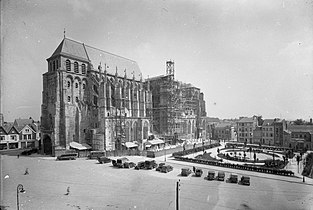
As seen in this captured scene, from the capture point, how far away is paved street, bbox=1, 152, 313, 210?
13969 millimetres

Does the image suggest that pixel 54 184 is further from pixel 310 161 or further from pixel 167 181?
pixel 310 161

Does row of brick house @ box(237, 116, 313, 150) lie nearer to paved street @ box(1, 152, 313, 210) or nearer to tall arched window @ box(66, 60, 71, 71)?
paved street @ box(1, 152, 313, 210)

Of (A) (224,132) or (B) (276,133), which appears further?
(A) (224,132)

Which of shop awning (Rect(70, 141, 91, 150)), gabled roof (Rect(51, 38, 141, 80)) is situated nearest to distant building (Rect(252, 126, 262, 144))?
gabled roof (Rect(51, 38, 141, 80))

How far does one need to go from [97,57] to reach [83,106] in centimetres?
1373

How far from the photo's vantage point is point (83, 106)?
3931 centimetres

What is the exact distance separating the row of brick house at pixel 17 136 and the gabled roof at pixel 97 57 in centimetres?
2310

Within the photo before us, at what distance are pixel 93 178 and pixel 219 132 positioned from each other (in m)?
59.6

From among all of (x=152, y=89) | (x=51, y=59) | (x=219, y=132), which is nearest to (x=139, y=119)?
(x=152, y=89)

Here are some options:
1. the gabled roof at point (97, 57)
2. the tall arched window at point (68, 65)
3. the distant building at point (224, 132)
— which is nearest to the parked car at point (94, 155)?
the tall arched window at point (68, 65)

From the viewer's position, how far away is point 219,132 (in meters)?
70.6

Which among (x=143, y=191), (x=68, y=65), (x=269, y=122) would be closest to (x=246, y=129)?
(x=269, y=122)

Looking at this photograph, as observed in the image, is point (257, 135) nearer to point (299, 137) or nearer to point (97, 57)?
point (299, 137)

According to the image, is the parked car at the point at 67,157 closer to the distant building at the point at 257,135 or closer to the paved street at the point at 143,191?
the paved street at the point at 143,191
